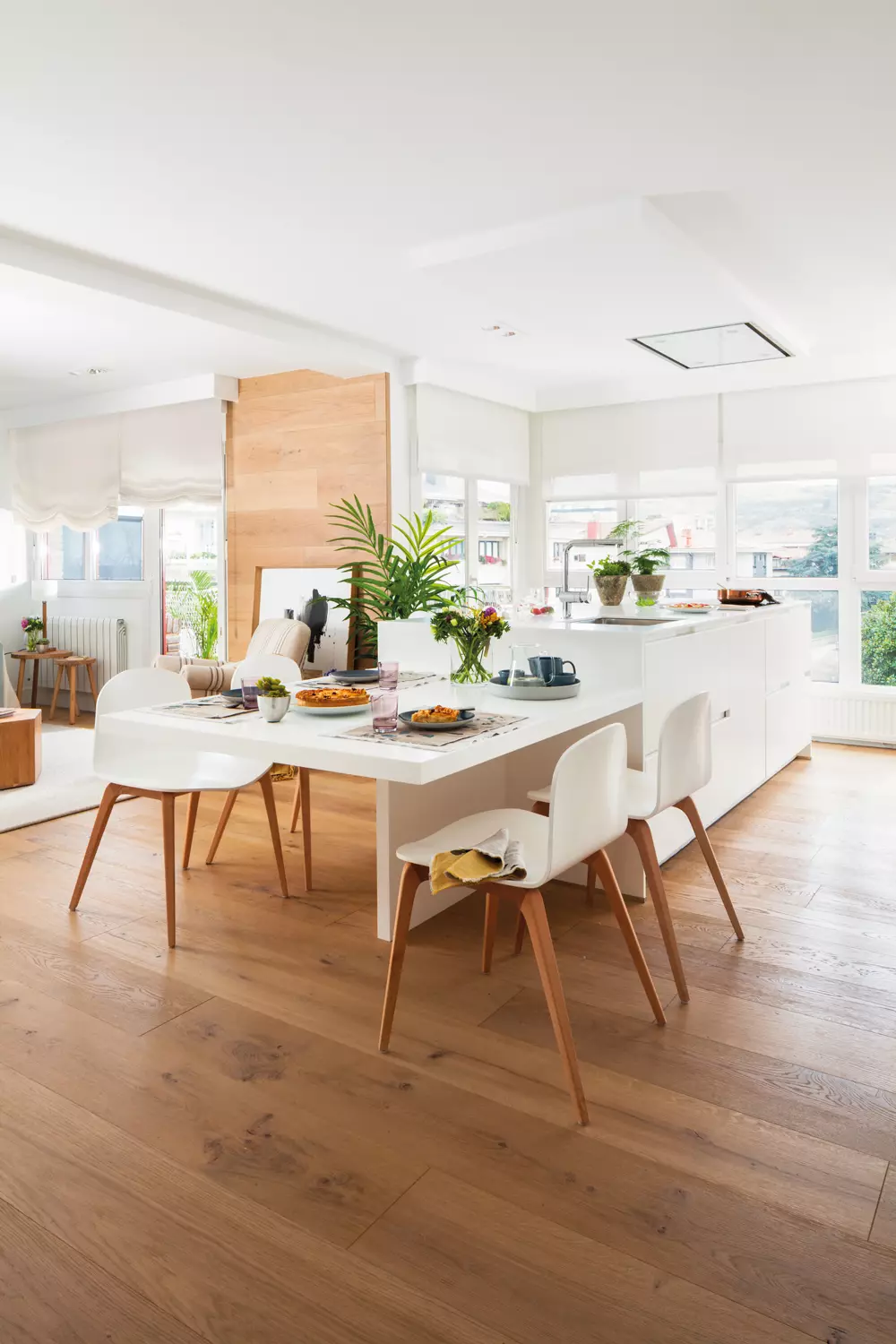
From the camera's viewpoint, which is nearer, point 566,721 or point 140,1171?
point 140,1171

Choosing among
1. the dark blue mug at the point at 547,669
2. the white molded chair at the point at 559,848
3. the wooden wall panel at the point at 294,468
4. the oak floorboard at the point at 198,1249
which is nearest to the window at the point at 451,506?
the wooden wall panel at the point at 294,468

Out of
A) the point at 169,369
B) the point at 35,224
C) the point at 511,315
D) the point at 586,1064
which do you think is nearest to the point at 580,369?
the point at 511,315

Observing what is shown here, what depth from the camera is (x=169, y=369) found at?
6070 mm

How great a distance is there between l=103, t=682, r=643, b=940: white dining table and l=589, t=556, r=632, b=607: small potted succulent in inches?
30.4

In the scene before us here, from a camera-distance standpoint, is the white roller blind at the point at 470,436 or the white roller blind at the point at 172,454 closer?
the white roller blind at the point at 470,436

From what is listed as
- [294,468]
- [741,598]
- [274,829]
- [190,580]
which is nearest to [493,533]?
[294,468]

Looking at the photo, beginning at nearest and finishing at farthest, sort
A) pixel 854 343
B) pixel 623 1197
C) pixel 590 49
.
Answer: pixel 623 1197 < pixel 590 49 < pixel 854 343

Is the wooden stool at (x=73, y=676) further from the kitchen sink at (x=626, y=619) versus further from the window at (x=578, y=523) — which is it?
the kitchen sink at (x=626, y=619)

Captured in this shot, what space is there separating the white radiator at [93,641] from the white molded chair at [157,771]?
4023 mm

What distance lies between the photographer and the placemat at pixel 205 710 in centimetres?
255

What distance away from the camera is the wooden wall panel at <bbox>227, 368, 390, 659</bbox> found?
18.6 ft

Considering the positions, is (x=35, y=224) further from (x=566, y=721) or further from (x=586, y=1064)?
(x=586, y=1064)

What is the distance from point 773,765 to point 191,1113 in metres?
3.64

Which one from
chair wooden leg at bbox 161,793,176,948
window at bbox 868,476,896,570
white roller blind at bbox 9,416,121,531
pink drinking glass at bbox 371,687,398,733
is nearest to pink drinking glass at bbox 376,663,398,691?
pink drinking glass at bbox 371,687,398,733
